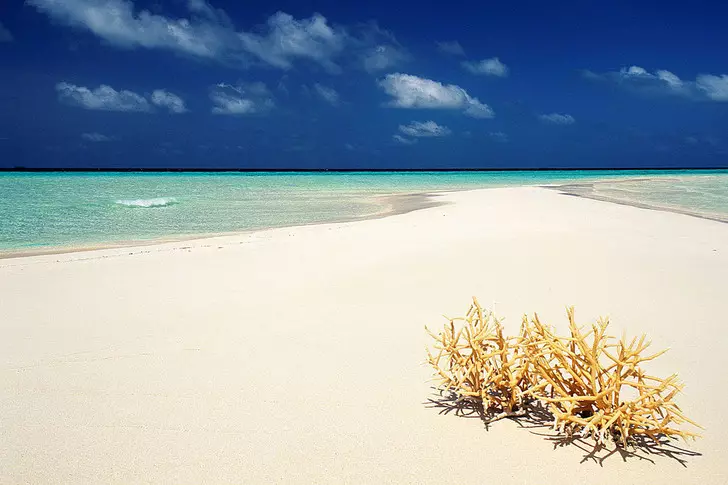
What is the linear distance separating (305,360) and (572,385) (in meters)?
1.50

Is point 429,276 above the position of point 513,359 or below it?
below

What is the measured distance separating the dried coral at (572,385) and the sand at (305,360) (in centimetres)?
12

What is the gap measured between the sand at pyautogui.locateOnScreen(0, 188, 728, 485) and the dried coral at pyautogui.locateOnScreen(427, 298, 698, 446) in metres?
0.12

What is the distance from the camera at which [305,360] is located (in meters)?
3.14

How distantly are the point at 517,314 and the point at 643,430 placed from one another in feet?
6.57

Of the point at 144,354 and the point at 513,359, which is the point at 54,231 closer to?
the point at 144,354

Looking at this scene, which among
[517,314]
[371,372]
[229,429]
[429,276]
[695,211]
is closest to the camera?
[229,429]

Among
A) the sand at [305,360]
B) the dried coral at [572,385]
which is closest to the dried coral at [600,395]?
the dried coral at [572,385]

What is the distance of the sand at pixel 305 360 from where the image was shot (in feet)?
6.86

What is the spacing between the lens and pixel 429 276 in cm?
531

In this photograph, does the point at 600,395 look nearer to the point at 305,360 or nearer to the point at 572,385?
the point at 572,385

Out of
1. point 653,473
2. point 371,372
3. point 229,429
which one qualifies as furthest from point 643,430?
point 229,429

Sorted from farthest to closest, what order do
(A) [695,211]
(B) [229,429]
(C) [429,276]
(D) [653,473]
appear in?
(A) [695,211]
(C) [429,276]
(B) [229,429]
(D) [653,473]

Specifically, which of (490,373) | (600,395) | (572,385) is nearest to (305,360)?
(490,373)
